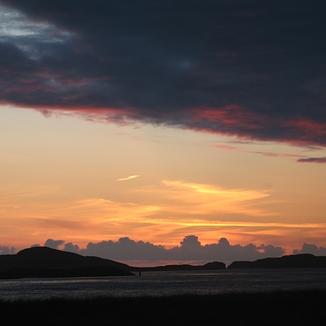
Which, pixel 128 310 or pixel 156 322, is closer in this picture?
pixel 156 322

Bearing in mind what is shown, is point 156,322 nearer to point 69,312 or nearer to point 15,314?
point 69,312

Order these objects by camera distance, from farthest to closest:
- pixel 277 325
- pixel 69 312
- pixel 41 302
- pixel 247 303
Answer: pixel 247 303 < pixel 41 302 < pixel 69 312 < pixel 277 325

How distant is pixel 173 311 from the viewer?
43344 millimetres

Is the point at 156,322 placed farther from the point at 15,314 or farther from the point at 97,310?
the point at 15,314

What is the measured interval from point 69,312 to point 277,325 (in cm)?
1617

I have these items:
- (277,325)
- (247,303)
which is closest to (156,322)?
(277,325)

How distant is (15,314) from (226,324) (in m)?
15.9

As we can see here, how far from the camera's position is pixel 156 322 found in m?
39.0

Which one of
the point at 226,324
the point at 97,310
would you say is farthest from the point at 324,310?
the point at 97,310

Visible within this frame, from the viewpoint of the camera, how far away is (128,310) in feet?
143

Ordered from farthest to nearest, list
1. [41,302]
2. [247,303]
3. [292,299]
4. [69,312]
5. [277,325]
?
[292,299]
[247,303]
[41,302]
[69,312]
[277,325]

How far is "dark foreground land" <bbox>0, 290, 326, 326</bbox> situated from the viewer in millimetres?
39000

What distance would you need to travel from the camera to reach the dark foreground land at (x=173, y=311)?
3900 centimetres

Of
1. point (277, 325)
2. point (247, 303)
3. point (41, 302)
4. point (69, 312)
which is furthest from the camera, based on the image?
point (247, 303)
